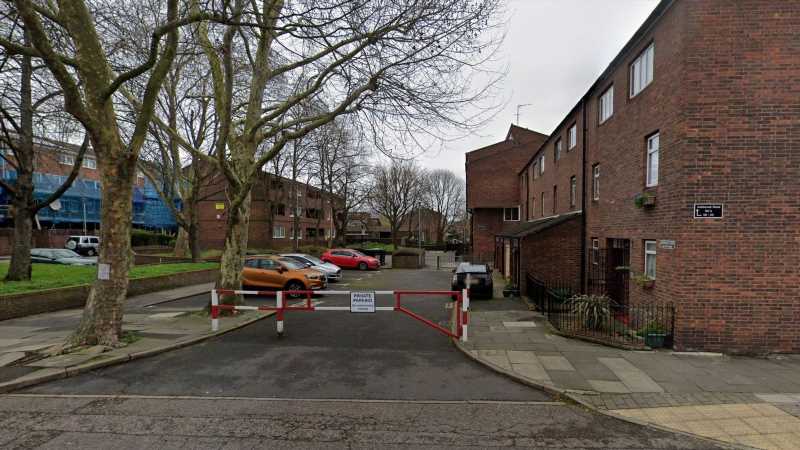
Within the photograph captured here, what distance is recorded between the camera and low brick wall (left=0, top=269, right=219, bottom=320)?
34.0ft

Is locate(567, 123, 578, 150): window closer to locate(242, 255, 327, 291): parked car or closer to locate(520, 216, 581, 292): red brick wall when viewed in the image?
locate(520, 216, 581, 292): red brick wall

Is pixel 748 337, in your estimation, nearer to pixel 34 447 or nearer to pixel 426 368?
pixel 426 368

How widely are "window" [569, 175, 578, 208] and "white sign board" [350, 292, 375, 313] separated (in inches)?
411

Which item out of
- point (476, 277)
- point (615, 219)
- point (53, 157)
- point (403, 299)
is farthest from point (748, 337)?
point (53, 157)

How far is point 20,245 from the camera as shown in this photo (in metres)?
13.3

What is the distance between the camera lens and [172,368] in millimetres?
6570

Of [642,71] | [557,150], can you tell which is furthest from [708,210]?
[557,150]

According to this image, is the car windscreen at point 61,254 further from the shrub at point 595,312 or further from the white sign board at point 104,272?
the shrub at point 595,312

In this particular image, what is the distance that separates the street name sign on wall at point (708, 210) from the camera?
715cm

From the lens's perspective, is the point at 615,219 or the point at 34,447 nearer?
the point at 34,447

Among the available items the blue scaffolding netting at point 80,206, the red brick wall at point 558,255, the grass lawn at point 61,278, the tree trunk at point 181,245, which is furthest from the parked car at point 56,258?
the red brick wall at point 558,255

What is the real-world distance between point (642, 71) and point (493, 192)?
22141 mm

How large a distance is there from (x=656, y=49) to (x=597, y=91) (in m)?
4.35

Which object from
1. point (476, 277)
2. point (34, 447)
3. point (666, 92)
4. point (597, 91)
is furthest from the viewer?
point (476, 277)
